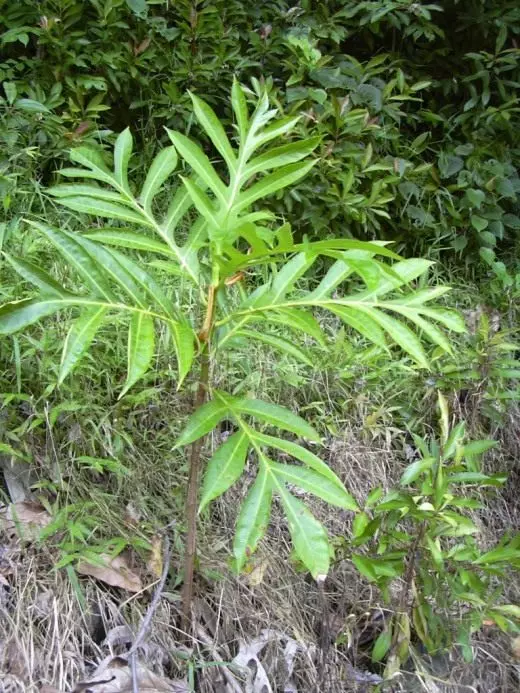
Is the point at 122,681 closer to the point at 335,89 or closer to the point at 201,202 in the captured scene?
the point at 201,202

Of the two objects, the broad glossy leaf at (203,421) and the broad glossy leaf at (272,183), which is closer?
the broad glossy leaf at (203,421)

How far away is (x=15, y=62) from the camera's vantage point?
9.98 feet

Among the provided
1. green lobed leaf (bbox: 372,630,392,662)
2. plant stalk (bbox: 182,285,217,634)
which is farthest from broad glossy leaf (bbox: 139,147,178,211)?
green lobed leaf (bbox: 372,630,392,662)

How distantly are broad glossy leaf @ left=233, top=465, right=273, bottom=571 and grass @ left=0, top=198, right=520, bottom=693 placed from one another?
51 centimetres

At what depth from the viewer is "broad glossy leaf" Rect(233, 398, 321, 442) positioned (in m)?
1.43

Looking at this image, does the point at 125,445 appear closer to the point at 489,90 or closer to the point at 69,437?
the point at 69,437

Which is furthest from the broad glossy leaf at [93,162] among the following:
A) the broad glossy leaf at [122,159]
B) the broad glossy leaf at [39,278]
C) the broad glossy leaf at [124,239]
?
the broad glossy leaf at [39,278]

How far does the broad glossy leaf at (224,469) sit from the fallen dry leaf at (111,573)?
53 centimetres

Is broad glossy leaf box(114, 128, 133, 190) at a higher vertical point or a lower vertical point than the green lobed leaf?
higher

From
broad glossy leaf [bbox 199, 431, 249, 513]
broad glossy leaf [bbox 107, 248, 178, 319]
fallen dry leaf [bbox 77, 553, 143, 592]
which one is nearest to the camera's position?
broad glossy leaf [bbox 199, 431, 249, 513]

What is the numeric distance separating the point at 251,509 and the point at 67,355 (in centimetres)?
43

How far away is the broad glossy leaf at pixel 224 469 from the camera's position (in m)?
1.35

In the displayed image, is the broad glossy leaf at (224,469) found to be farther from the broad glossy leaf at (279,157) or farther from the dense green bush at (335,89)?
A: the dense green bush at (335,89)

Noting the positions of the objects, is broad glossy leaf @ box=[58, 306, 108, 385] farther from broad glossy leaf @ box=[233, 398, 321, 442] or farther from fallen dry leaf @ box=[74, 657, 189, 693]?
fallen dry leaf @ box=[74, 657, 189, 693]
